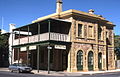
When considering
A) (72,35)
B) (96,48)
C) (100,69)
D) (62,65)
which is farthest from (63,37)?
(100,69)

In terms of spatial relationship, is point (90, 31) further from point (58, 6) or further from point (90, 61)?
point (58, 6)

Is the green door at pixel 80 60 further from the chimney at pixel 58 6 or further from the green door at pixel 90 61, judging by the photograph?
the chimney at pixel 58 6

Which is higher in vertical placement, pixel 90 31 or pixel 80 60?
pixel 90 31

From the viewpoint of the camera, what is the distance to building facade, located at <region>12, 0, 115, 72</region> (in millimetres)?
30234

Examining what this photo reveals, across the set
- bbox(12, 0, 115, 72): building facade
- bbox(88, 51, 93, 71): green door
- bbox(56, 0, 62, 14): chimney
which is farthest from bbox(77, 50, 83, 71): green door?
bbox(56, 0, 62, 14): chimney

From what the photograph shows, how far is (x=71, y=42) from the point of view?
102 ft

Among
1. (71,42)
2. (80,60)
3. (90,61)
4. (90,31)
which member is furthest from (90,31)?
(80,60)

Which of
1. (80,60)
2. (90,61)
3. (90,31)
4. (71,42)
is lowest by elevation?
(90,61)

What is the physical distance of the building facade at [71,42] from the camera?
3023 cm

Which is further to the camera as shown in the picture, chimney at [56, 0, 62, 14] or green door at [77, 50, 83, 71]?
chimney at [56, 0, 62, 14]

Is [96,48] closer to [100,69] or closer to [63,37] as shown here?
[100,69]

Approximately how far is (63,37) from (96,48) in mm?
6373

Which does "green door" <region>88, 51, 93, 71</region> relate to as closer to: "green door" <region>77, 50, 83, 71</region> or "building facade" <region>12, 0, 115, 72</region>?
"building facade" <region>12, 0, 115, 72</region>

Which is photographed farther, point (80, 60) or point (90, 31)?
point (90, 31)
